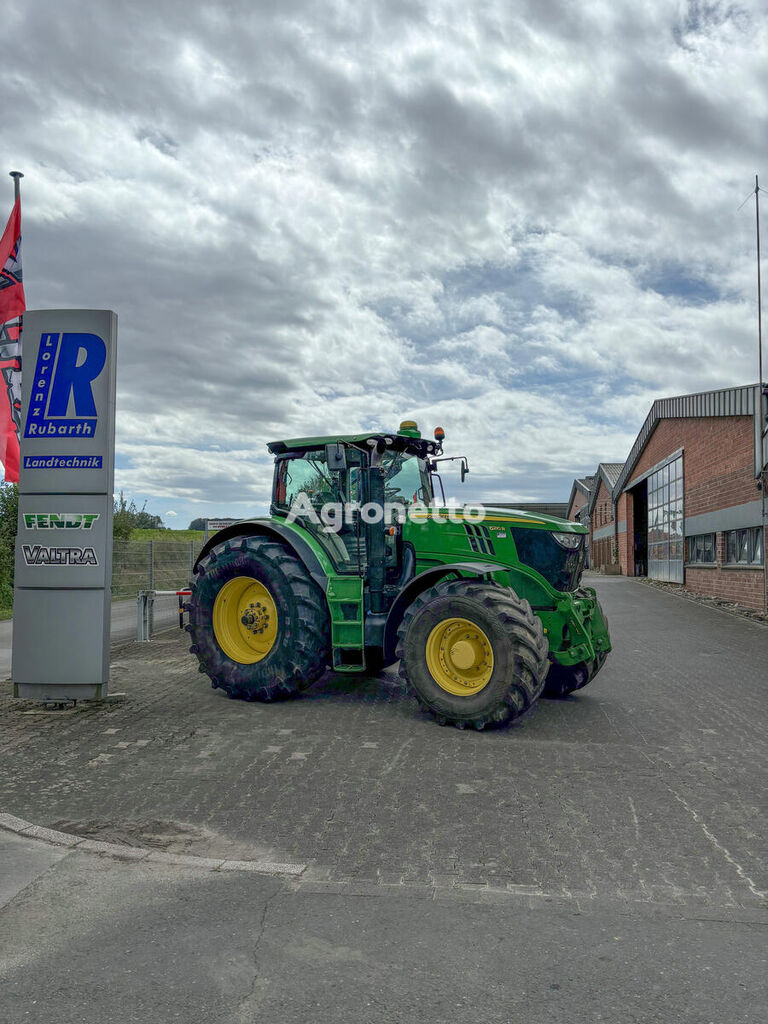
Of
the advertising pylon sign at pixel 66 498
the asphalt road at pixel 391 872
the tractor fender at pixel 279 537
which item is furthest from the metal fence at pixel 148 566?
the asphalt road at pixel 391 872

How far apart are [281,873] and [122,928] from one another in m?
0.82

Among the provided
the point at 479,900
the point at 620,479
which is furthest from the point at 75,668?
the point at 620,479

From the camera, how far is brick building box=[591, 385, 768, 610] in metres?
19.4

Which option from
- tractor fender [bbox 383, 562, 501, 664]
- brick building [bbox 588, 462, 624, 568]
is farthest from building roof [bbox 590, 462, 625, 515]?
tractor fender [bbox 383, 562, 501, 664]

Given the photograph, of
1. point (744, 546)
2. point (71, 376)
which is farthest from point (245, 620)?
point (744, 546)

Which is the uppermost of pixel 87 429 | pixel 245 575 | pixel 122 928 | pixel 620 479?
pixel 620 479

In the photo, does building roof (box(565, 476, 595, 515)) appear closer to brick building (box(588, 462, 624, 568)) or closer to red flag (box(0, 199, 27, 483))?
brick building (box(588, 462, 624, 568))

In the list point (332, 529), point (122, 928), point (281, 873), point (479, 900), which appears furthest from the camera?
point (332, 529)

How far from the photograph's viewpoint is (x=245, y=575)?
8.79 m

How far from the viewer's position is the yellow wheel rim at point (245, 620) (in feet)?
28.9

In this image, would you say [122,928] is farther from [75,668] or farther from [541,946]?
[75,668]

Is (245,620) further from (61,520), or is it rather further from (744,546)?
(744,546)

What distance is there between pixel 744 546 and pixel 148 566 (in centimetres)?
1400

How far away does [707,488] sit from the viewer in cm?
2362
